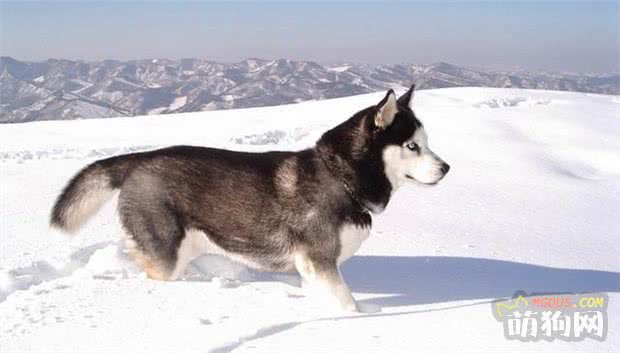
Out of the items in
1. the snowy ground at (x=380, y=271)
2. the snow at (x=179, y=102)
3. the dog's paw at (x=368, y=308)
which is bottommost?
the dog's paw at (x=368, y=308)

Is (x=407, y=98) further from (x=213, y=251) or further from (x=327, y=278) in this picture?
(x=213, y=251)

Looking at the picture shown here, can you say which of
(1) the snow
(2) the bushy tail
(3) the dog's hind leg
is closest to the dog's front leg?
(3) the dog's hind leg

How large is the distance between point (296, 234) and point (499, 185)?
562 cm

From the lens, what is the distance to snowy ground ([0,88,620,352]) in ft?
11.5

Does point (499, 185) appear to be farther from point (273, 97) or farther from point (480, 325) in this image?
point (273, 97)

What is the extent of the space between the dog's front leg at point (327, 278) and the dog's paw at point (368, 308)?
4 centimetres

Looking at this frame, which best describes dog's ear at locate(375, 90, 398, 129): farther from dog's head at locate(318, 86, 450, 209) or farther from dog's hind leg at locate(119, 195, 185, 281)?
dog's hind leg at locate(119, 195, 185, 281)

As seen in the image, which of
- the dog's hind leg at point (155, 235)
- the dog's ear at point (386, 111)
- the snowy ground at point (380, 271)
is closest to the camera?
the snowy ground at point (380, 271)

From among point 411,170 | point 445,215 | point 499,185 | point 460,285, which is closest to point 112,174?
point 411,170

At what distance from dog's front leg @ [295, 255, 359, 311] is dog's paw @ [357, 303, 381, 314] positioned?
4 cm

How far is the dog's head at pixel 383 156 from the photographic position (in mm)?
4355

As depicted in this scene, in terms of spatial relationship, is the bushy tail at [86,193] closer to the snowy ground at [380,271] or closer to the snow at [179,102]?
the snowy ground at [380,271]

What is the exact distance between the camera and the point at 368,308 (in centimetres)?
430

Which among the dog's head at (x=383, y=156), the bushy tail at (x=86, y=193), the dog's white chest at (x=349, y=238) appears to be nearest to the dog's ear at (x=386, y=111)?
the dog's head at (x=383, y=156)
